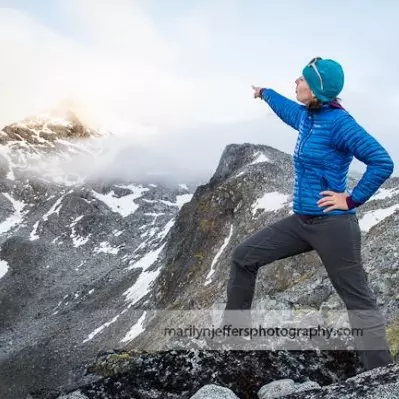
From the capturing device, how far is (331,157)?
23.2 feet

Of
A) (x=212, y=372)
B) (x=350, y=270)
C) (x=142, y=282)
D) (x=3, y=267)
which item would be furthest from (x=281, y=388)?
(x=3, y=267)

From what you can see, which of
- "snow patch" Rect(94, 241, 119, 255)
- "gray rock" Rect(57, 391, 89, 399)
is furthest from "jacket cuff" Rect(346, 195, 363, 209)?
"snow patch" Rect(94, 241, 119, 255)

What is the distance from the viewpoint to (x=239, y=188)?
59688 millimetres

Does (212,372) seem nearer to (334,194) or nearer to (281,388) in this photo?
(281,388)

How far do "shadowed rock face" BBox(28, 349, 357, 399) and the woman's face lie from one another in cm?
397

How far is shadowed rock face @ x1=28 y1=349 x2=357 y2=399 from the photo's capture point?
736 cm

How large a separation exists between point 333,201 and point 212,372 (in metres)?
3.11

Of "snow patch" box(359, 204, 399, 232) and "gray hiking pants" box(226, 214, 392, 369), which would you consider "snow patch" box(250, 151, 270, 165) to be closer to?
"snow patch" box(359, 204, 399, 232)

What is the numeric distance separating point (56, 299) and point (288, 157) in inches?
3683

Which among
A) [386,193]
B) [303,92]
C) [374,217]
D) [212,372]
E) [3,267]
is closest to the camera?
[303,92]

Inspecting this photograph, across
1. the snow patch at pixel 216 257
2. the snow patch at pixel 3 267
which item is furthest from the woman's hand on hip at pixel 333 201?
the snow patch at pixel 3 267

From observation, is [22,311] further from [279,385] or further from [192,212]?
[279,385]

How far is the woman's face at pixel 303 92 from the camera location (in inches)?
283

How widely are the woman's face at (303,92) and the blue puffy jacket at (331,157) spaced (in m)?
0.16
